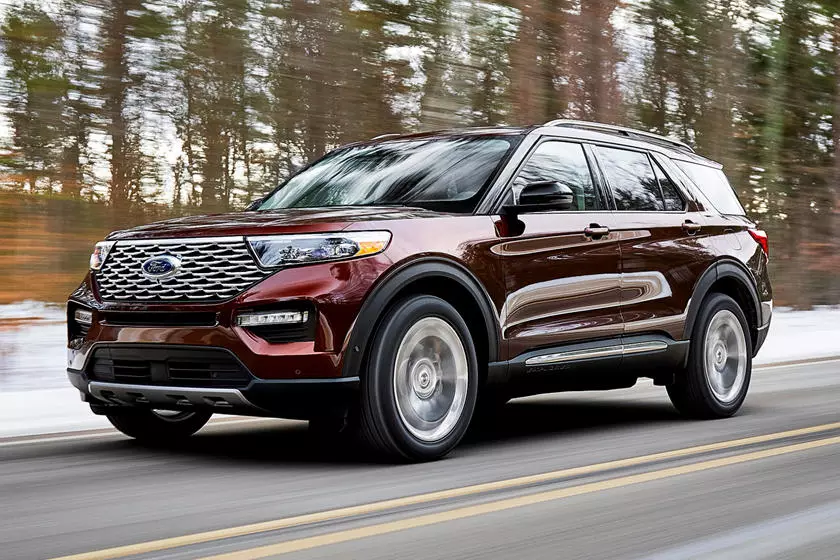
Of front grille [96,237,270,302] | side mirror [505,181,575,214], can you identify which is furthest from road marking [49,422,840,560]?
side mirror [505,181,575,214]

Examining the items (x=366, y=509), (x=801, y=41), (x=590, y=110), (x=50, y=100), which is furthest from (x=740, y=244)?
(x=801, y=41)

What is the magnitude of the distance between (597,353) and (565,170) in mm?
1087

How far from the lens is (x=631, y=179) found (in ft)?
24.9

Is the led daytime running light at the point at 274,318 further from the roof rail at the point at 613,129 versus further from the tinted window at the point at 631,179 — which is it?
the tinted window at the point at 631,179

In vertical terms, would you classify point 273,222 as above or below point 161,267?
above

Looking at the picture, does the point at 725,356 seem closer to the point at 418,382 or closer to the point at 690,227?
the point at 690,227

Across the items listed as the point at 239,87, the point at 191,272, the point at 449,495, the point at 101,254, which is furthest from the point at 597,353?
the point at 239,87

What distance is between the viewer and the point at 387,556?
Answer: 4.08 metres

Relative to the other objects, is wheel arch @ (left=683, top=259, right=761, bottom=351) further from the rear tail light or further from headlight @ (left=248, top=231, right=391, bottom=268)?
headlight @ (left=248, top=231, right=391, bottom=268)

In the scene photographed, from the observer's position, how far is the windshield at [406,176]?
21.1ft

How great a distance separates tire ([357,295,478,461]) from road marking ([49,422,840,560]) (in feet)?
1.78

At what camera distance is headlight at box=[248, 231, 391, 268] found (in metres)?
5.44

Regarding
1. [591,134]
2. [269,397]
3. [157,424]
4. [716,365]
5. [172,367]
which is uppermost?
[591,134]

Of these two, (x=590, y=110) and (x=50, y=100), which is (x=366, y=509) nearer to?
(x=50, y=100)
